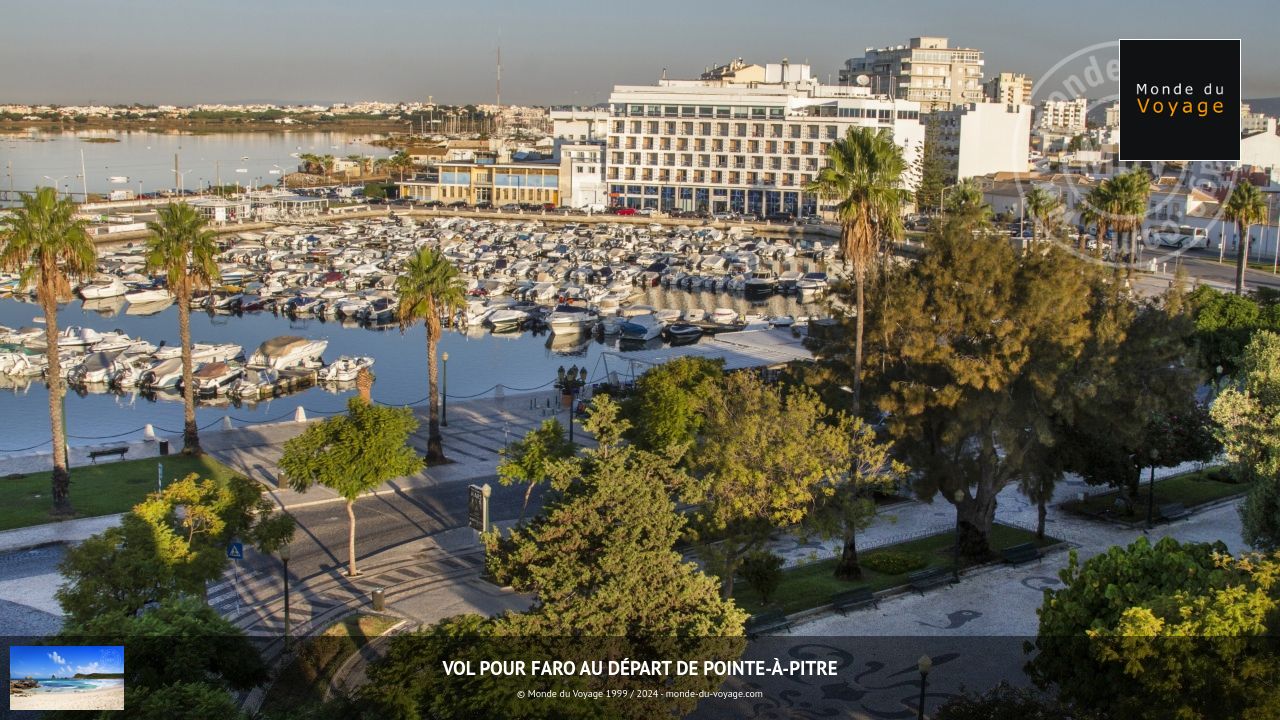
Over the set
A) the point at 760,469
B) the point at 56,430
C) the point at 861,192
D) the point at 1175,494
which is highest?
the point at 861,192

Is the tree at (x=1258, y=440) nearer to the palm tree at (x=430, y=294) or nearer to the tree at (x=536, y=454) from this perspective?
the tree at (x=536, y=454)

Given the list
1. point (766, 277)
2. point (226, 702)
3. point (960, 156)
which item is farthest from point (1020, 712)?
point (960, 156)

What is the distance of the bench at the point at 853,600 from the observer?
21141 millimetres

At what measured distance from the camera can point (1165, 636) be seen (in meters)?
14.5

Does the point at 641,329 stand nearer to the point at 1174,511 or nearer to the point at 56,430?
the point at 1174,511

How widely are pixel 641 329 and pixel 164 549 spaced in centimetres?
4346

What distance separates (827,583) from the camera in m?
22.8

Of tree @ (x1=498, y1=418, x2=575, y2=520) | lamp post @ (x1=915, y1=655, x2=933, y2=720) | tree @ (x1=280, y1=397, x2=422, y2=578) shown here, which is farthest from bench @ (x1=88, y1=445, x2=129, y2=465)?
lamp post @ (x1=915, y1=655, x2=933, y2=720)

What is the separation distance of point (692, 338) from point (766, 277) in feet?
63.7

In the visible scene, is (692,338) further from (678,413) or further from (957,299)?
(957,299)

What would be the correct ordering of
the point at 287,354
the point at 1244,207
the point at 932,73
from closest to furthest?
the point at 287,354, the point at 1244,207, the point at 932,73

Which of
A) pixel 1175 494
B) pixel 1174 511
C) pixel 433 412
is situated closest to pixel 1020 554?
pixel 1174 511

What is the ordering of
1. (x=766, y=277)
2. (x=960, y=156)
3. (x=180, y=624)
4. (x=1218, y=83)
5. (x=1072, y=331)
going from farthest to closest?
(x=960, y=156), (x=766, y=277), (x=1218, y=83), (x=1072, y=331), (x=180, y=624)

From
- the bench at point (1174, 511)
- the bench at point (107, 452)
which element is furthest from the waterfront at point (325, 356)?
the bench at point (1174, 511)
